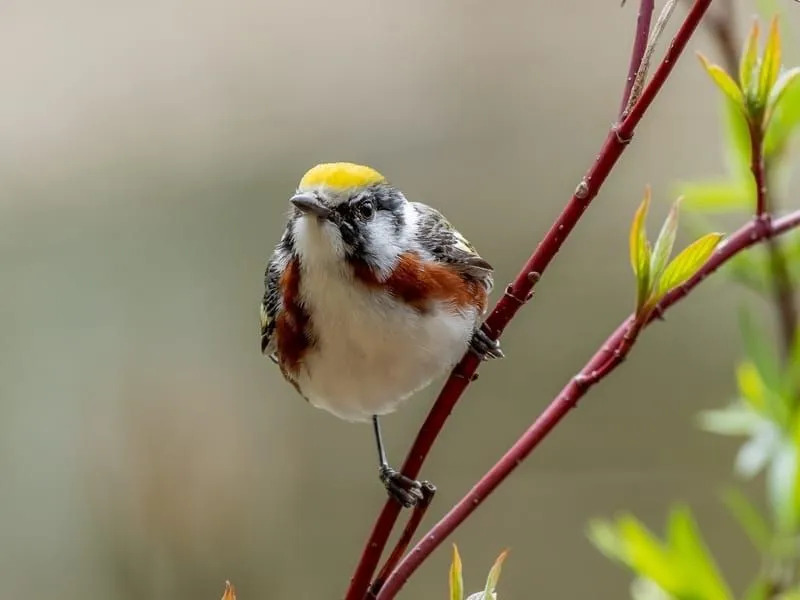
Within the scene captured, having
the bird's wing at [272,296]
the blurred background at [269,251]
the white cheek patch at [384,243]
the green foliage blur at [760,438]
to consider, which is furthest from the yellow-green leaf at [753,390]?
the blurred background at [269,251]

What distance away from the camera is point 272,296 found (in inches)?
41.1

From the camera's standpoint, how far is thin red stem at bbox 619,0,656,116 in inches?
22.7

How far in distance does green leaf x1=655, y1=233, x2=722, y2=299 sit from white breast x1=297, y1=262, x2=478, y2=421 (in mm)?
345

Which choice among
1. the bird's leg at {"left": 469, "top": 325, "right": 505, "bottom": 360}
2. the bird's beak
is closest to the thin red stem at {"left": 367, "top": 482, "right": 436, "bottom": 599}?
the bird's leg at {"left": 469, "top": 325, "right": 505, "bottom": 360}

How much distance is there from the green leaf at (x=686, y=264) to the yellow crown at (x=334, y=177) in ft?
1.23

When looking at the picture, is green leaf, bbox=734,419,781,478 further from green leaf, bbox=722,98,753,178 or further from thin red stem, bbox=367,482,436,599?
thin red stem, bbox=367,482,436,599

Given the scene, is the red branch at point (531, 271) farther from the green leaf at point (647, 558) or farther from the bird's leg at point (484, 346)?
the green leaf at point (647, 558)

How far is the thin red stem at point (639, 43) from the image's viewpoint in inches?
22.7

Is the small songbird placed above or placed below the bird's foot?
above

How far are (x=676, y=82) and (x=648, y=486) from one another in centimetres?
118

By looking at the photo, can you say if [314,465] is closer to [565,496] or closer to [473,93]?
[565,496]

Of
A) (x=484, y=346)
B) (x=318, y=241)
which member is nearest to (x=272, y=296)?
(x=318, y=241)

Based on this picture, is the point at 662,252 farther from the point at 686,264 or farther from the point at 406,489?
the point at 406,489

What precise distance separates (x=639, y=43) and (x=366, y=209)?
0.42 m
